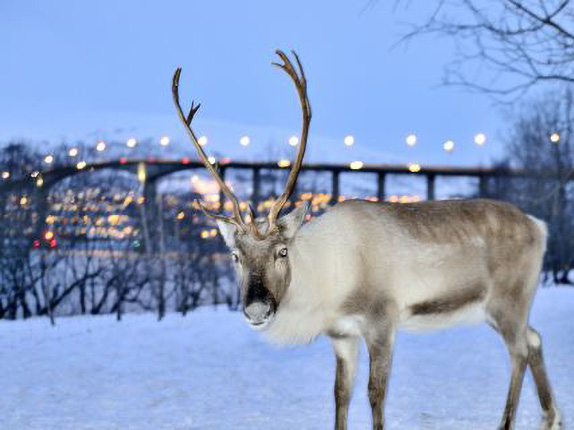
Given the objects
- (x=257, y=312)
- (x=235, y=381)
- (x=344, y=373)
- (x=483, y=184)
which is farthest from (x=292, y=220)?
(x=483, y=184)

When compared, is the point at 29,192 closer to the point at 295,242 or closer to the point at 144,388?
the point at 144,388

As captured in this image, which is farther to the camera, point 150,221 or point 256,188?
point 256,188

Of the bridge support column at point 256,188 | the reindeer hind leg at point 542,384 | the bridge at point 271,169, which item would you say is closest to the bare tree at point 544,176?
the bridge at point 271,169

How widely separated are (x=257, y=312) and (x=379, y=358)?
1114mm

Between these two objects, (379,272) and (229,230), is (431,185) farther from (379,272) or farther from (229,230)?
(229,230)

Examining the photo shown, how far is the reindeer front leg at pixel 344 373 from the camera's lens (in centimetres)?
665

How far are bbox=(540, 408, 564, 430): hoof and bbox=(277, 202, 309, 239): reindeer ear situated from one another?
108 inches

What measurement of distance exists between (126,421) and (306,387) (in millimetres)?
2481

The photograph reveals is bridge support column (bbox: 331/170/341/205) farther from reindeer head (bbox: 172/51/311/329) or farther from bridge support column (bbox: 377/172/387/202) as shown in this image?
reindeer head (bbox: 172/51/311/329)

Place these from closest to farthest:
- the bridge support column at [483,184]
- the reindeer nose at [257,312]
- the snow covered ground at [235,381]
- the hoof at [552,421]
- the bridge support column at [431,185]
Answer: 1. the reindeer nose at [257,312]
2. the hoof at [552,421]
3. the snow covered ground at [235,381]
4. the bridge support column at [483,184]
5. the bridge support column at [431,185]

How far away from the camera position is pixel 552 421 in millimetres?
7250

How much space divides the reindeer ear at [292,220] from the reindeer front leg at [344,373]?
992 millimetres

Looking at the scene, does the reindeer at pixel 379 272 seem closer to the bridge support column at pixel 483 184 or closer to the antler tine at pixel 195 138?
the antler tine at pixel 195 138

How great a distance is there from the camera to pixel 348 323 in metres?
6.39
